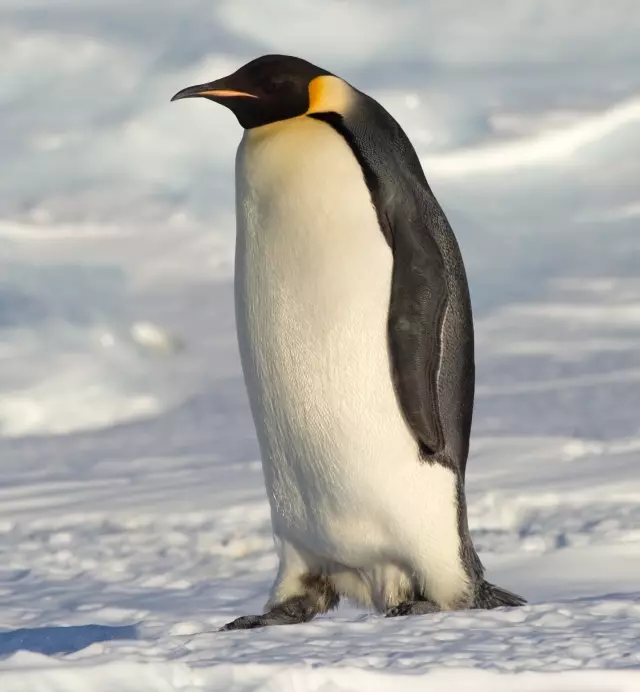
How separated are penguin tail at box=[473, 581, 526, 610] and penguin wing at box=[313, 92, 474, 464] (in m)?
0.27

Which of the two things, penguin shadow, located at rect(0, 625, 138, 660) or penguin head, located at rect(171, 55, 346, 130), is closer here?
penguin shadow, located at rect(0, 625, 138, 660)

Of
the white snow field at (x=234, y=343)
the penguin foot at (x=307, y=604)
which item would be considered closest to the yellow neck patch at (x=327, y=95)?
the penguin foot at (x=307, y=604)

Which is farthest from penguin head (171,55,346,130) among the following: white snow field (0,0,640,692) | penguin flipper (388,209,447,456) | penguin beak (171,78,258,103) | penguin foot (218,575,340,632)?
white snow field (0,0,640,692)

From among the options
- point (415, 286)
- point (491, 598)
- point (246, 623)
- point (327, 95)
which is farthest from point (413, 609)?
point (327, 95)

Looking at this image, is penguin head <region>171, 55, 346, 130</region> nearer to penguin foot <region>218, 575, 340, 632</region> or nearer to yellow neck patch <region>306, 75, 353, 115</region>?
yellow neck patch <region>306, 75, 353, 115</region>

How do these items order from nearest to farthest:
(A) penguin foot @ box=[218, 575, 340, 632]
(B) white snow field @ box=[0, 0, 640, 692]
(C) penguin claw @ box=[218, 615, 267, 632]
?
(B) white snow field @ box=[0, 0, 640, 692], (C) penguin claw @ box=[218, 615, 267, 632], (A) penguin foot @ box=[218, 575, 340, 632]

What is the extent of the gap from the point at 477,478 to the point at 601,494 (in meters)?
0.59

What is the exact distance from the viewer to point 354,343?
280cm

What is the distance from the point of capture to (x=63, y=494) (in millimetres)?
5844

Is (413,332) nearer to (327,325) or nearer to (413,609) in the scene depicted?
(327,325)

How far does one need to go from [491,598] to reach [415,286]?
2.27 ft

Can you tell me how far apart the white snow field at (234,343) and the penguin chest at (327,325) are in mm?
453

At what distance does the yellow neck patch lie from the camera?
292 centimetres

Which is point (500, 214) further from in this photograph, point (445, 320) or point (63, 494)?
point (445, 320)
